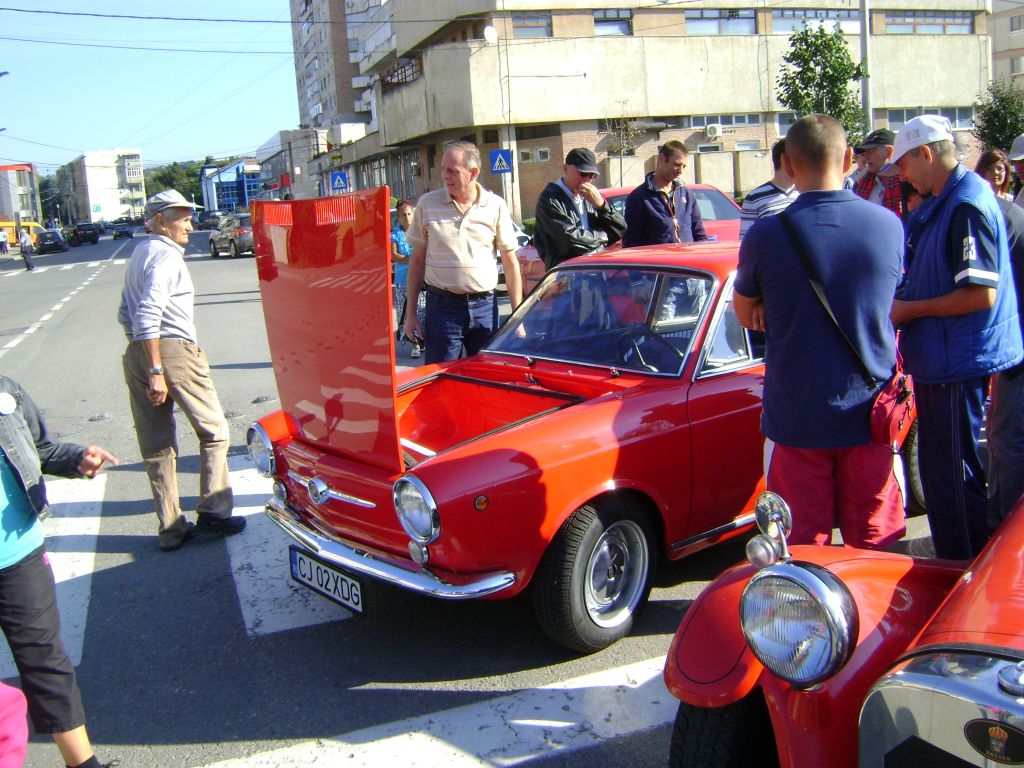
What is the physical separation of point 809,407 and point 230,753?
93.2 inches

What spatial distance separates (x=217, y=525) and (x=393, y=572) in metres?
2.28

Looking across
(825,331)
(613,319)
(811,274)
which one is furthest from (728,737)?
(613,319)

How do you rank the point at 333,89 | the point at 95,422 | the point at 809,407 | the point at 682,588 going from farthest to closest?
the point at 333,89 < the point at 95,422 < the point at 682,588 < the point at 809,407

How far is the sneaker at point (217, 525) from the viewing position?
5.39 metres

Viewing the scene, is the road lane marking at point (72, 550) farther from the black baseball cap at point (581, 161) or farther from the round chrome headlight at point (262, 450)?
the black baseball cap at point (581, 161)

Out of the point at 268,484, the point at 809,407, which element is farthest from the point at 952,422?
the point at 268,484

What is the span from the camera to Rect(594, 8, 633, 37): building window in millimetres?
37281

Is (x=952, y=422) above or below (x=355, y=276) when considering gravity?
below

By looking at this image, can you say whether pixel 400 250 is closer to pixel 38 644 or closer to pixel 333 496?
pixel 333 496

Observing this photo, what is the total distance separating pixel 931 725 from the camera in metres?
1.72

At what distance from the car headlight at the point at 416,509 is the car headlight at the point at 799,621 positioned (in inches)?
56.0

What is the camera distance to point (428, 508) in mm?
3332

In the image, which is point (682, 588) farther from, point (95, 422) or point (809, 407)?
point (95, 422)

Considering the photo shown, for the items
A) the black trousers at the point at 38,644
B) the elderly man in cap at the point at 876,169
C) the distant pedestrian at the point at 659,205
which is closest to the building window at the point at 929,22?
the elderly man in cap at the point at 876,169
